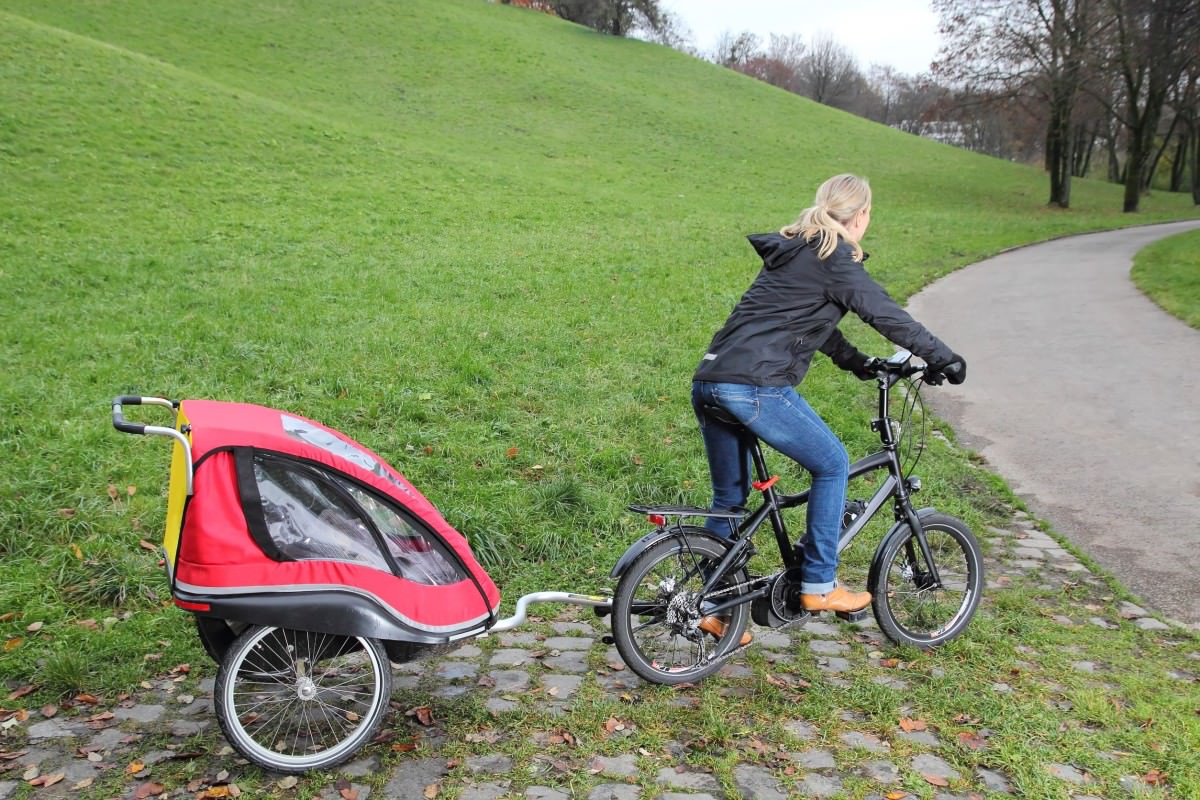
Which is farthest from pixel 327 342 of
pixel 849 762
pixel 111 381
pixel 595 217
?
pixel 595 217

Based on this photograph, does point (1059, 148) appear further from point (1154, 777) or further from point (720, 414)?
point (1154, 777)

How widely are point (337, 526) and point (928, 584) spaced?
2.83 metres

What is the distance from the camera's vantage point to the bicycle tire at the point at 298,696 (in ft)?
11.0

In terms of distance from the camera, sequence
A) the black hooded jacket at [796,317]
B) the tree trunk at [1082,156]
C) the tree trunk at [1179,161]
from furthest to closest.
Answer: the tree trunk at [1082,156] → the tree trunk at [1179,161] → the black hooded jacket at [796,317]

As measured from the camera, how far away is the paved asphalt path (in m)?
5.85

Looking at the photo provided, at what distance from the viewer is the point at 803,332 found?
389 cm

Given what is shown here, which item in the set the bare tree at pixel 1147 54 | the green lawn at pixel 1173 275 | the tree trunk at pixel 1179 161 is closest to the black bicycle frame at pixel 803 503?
the green lawn at pixel 1173 275

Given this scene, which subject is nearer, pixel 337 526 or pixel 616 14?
pixel 337 526

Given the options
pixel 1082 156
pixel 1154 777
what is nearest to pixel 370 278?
pixel 1154 777

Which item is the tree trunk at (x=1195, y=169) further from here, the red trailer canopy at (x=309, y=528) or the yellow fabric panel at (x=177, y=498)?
the yellow fabric panel at (x=177, y=498)

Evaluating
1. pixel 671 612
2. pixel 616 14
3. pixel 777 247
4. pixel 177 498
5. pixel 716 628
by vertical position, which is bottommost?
pixel 716 628

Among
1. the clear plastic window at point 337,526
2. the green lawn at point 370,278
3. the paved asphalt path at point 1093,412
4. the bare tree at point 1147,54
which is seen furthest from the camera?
the bare tree at point 1147,54

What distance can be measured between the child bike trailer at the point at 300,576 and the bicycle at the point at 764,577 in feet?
2.08

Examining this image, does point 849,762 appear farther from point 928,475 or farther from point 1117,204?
point 1117,204
